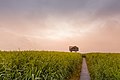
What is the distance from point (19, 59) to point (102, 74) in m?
3.39

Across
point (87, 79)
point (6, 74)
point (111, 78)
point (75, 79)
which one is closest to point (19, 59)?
point (6, 74)

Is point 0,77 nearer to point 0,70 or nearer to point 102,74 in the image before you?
point 0,70

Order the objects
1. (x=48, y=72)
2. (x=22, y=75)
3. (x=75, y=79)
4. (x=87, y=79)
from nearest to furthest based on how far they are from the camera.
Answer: (x=22, y=75)
(x=48, y=72)
(x=87, y=79)
(x=75, y=79)

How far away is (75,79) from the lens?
2125 centimetres

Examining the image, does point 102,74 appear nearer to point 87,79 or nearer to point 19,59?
point 19,59

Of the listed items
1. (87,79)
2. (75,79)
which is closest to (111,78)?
(87,79)

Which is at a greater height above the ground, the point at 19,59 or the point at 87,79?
the point at 19,59

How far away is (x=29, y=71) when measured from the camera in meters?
8.35

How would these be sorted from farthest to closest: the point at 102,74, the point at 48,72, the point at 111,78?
the point at 102,74 < the point at 48,72 < the point at 111,78

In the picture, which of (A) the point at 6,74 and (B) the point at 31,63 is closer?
(A) the point at 6,74

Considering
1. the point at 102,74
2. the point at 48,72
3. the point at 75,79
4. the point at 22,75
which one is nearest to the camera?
the point at 22,75

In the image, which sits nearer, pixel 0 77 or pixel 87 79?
pixel 0 77

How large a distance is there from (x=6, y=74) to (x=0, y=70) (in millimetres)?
675

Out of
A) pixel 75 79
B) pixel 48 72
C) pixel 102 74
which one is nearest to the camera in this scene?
pixel 48 72
